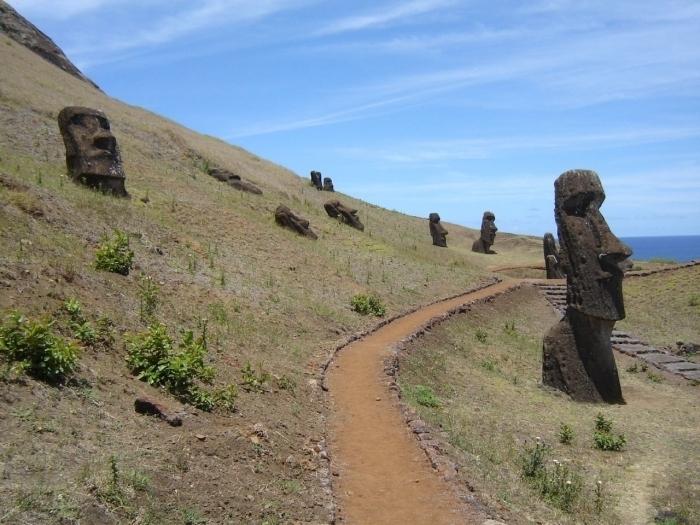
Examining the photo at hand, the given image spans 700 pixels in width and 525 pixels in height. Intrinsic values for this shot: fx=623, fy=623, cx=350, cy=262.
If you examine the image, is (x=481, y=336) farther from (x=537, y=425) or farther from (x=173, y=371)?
(x=173, y=371)

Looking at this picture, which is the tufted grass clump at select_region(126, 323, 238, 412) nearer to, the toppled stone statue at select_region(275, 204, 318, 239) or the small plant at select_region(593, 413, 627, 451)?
the small plant at select_region(593, 413, 627, 451)

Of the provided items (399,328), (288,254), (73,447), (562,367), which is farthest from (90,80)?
(73,447)

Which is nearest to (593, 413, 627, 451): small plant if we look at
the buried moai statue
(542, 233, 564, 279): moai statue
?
the buried moai statue

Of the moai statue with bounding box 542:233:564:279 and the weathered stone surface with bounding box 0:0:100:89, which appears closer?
the moai statue with bounding box 542:233:564:279

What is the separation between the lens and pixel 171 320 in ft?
40.8

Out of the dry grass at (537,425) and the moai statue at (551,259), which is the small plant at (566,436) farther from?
the moai statue at (551,259)

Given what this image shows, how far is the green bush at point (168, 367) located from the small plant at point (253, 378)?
2.43ft

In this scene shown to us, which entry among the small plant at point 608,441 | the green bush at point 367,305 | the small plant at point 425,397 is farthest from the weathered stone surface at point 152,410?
the green bush at point 367,305

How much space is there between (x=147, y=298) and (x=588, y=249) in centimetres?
1009

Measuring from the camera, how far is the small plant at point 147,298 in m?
11.9

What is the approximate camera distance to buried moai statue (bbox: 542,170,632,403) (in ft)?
48.2

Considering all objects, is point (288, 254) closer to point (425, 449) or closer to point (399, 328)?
point (399, 328)

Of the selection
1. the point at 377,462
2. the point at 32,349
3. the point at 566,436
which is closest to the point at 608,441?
the point at 566,436

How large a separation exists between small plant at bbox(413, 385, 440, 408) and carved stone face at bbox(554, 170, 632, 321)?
4626 millimetres
